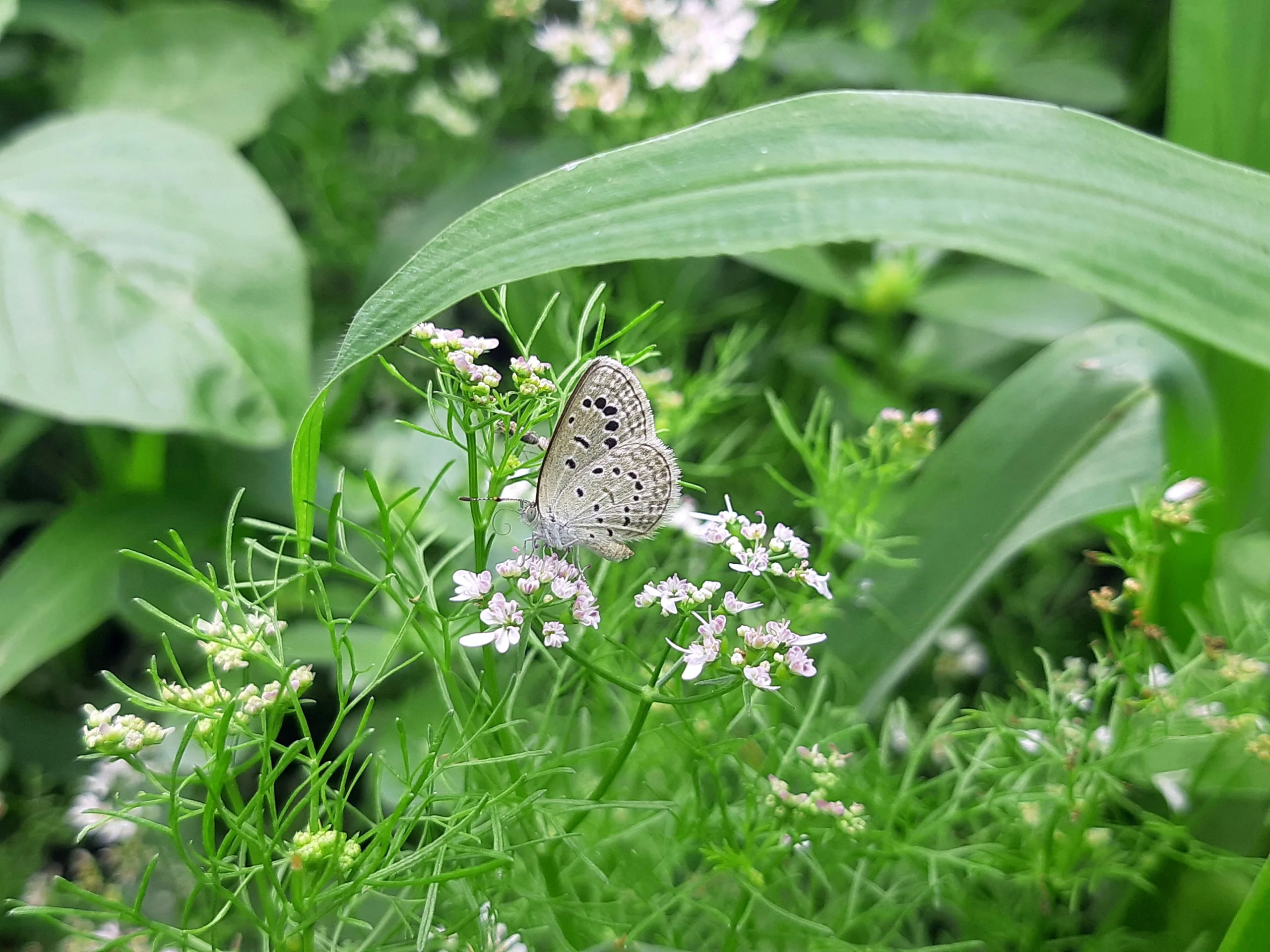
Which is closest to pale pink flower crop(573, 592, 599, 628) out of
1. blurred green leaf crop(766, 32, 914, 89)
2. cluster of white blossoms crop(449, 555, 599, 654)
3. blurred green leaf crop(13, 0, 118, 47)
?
cluster of white blossoms crop(449, 555, 599, 654)

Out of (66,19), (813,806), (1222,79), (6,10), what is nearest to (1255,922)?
(813,806)

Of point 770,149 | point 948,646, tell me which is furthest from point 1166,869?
point 770,149

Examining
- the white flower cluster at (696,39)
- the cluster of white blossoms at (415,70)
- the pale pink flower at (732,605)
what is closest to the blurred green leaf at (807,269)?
the white flower cluster at (696,39)

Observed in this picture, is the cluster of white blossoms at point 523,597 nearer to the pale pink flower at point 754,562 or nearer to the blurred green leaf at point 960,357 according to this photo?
the pale pink flower at point 754,562

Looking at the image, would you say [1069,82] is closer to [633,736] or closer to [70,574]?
[633,736]

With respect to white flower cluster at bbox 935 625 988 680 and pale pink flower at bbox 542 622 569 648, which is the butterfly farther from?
white flower cluster at bbox 935 625 988 680

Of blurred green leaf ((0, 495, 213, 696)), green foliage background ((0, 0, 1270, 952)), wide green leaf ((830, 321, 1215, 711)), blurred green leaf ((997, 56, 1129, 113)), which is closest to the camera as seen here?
green foliage background ((0, 0, 1270, 952))
